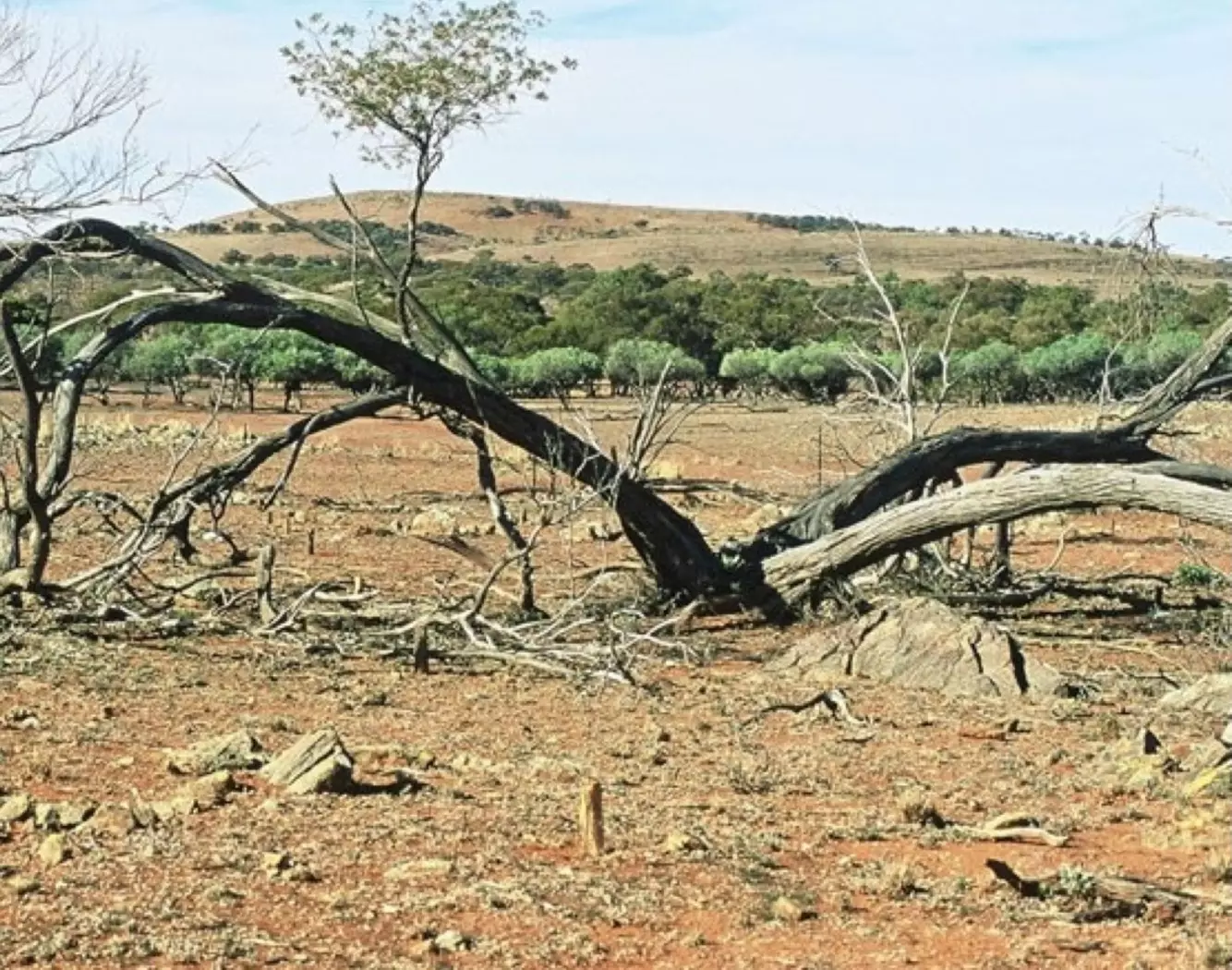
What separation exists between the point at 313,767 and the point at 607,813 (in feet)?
3.77

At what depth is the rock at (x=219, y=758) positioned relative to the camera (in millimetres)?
7555

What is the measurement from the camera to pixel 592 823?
6.38 metres

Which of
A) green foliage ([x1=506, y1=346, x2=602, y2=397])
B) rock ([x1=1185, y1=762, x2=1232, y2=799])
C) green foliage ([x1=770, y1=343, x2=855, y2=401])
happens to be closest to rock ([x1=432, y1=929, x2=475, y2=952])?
rock ([x1=1185, y1=762, x2=1232, y2=799])

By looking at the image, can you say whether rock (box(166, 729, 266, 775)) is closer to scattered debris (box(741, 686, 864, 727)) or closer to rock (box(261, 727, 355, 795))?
rock (box(261, 727, 355, 795))

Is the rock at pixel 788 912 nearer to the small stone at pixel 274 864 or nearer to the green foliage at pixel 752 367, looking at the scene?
the small stone at pixel 274 864

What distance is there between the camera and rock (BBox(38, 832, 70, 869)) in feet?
19.6

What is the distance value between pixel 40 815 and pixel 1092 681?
6.18m

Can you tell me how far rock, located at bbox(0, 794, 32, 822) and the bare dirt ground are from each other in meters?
0.03

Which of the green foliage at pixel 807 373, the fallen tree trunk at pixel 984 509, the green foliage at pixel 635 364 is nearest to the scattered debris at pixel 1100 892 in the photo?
the fallen tree trunk at pixel 984 509

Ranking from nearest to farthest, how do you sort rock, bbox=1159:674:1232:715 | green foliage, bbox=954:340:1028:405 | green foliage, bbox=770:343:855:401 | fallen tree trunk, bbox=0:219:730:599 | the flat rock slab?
1. rock, bbox=1159:674:1232:715
2. the flat rock slab
3. fallen tree trunk, bbox=0:219:730:599
4. green foliage, bbox=954:340:1028:405
5. green foliage, bbox=770:343:855:401

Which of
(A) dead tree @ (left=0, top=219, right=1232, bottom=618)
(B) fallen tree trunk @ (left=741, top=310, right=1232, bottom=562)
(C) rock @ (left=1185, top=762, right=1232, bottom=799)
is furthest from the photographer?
(B) fallen tree trunk @ (left=741, top=310, right=1232, bottom=562)

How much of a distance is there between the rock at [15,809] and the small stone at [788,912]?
8.55 ft

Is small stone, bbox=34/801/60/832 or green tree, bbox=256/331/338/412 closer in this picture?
small stone, bbox=34/801/60/832

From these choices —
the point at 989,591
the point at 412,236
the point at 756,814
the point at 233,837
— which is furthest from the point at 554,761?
the point at 989,591
